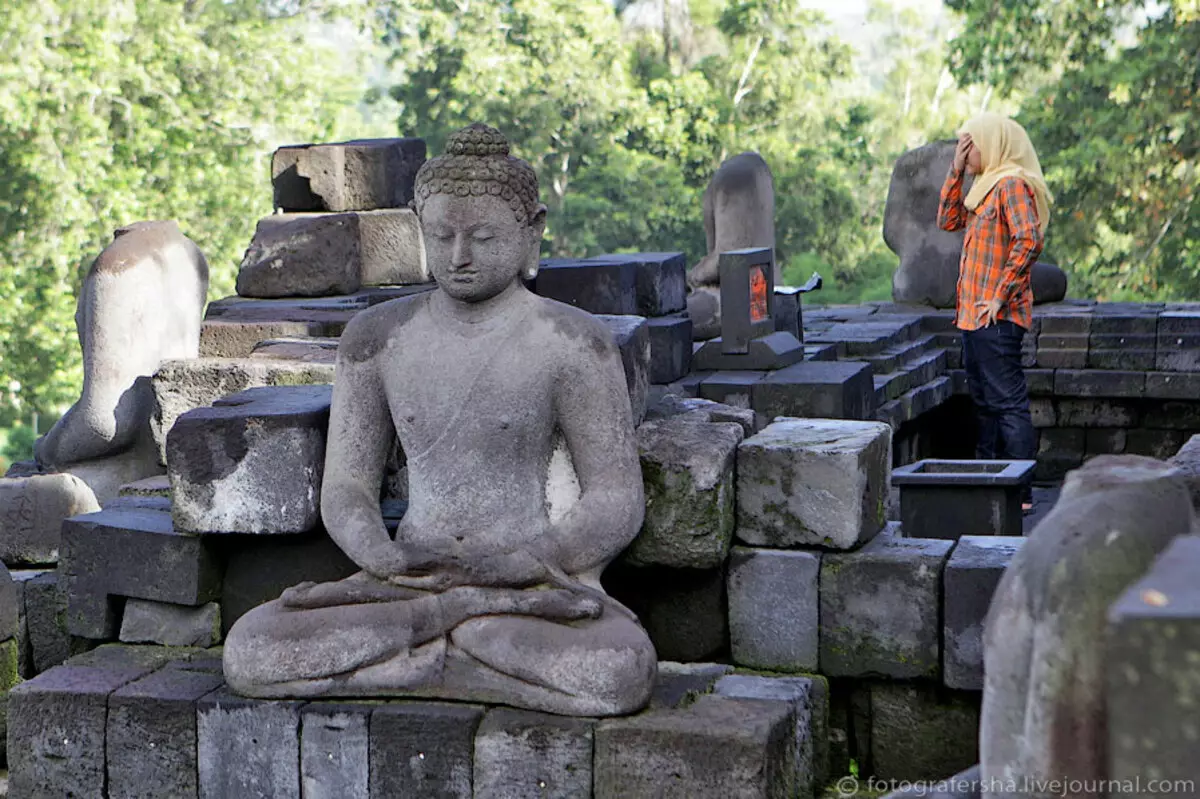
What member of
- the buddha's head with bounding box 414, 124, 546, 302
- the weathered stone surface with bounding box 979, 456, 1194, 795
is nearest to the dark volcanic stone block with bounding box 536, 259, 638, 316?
the buddha's head with bounding box 414, 124, 546, 302

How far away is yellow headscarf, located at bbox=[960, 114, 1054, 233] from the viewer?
23.5 feet

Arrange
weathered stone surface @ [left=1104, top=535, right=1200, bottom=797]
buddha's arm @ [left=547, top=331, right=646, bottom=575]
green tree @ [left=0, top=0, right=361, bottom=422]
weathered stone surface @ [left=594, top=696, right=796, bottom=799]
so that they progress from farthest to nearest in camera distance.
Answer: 1. green tree @ [left=0, top=0, right=361, bottom=422]
2. buddha's arm @ [left=547, top=331, right=646, bottom=575]
3. weathered stone surface @ [left=594, top=696, right=796, bottom=799]
4. weathered stone surface @ [left=1104, top=535, right=1200, bottom=797]

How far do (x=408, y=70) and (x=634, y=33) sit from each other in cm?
541

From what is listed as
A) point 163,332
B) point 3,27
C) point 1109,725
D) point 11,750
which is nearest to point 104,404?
point 163,332

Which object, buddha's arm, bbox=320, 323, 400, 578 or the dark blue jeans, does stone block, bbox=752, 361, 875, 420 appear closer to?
the dark blue jeans

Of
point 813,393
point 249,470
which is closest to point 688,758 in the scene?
point 249,470

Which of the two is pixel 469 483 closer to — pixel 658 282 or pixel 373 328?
pixel 373 328

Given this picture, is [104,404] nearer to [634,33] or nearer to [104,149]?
[104,149]

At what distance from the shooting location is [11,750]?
4.03m

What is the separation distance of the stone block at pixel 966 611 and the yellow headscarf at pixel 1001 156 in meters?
3.27

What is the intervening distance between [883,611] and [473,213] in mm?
1458

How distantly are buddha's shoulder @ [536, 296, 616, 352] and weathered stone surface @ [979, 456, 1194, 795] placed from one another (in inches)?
67.7

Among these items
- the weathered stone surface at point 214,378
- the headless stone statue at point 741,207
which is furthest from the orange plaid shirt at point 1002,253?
the headless stone statue at point 741,207

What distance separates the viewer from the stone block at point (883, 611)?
4254 mm
